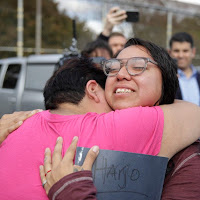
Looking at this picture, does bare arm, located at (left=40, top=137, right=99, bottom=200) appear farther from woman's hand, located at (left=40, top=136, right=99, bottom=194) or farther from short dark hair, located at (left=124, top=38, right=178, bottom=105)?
short dark hair, located at (left=124, top=38, right=178, bottom=105)

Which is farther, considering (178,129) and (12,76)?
(12,76)

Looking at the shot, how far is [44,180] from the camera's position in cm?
140

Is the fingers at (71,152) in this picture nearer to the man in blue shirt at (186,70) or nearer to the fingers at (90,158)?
the fingers at (90,158)

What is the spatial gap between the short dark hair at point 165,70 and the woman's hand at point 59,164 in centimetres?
59

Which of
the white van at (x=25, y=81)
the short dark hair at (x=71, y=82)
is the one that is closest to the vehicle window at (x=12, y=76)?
the white van at (x=25, y=81)

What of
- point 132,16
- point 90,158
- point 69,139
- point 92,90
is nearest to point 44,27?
point 132,16

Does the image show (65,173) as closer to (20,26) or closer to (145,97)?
(145,97)

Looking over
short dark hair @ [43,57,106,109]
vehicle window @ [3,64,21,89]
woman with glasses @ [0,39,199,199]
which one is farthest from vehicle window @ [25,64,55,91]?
woman with glasses @ [0,39,199,199]

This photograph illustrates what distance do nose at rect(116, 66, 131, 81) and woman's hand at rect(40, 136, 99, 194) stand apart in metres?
0.49

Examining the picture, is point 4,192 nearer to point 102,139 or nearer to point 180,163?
point 102,139

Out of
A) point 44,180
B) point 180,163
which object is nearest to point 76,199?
point 44,180

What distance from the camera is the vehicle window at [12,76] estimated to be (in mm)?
6984

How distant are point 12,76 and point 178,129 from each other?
6058 mm

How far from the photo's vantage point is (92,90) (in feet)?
6.00
